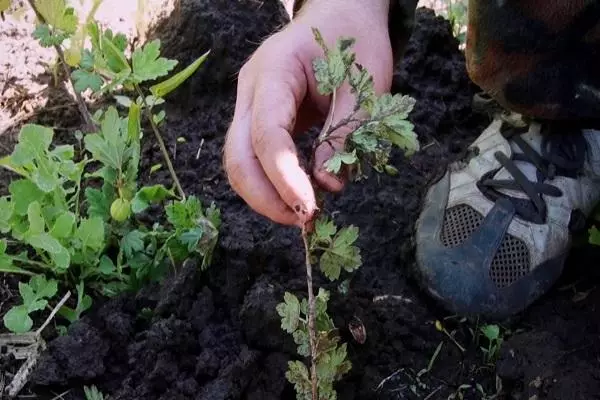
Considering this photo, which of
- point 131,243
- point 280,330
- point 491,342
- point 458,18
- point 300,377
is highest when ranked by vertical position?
point 131,243

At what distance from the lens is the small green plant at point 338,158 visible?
1.31 metres

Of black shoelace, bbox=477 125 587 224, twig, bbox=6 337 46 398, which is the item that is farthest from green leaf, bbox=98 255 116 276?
black shoelace, bbox=477 125 587 224

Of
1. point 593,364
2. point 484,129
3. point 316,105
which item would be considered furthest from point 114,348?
point 484,129

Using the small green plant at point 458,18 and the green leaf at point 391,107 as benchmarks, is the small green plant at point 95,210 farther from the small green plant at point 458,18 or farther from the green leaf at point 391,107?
the small green plant at point 458,18

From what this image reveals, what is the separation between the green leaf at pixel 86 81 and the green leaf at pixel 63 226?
29 centimetres

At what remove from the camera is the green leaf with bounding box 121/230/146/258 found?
6.26 feet

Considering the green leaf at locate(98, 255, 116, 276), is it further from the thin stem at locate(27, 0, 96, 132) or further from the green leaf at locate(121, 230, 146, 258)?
the thin stem at locate(27, 0, 96, 132)

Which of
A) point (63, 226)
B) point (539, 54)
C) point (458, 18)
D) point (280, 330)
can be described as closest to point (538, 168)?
point (539, 54)

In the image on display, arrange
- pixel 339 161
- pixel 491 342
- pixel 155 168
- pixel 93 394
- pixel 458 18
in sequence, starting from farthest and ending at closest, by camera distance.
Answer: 1. pixel 458 18
2. pixel 155 168
3. pixel 491 342
4. pixel 93 394
5. pixel 339 161

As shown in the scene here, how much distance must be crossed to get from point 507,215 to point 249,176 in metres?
0.94

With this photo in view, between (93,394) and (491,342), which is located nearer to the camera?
(93,394)

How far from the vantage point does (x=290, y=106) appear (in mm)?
1565

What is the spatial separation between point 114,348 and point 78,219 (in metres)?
0.39

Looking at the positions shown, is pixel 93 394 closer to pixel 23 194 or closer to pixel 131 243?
pixel 131 243
